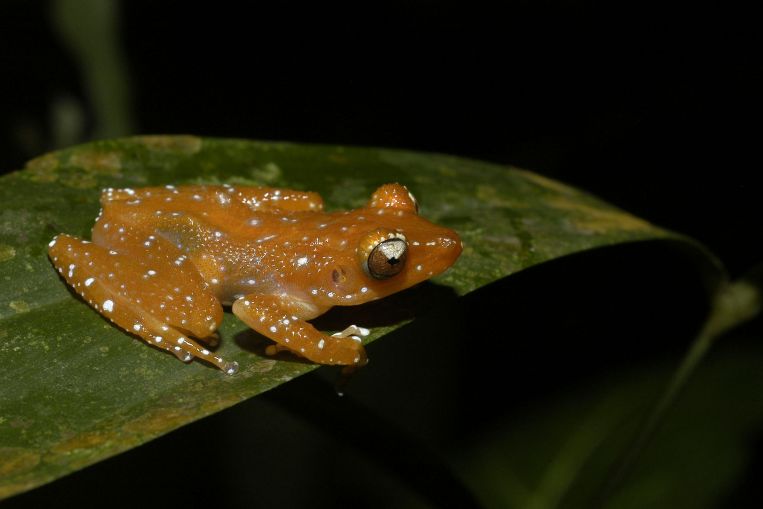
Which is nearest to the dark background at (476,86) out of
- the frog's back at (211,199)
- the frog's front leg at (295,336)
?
the frog's back at (211,199)

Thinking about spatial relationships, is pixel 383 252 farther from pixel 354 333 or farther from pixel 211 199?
pixel 211 199

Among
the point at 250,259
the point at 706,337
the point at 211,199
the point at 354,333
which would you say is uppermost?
the point at 211,199

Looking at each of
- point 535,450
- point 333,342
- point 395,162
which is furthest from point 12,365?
point 535,450

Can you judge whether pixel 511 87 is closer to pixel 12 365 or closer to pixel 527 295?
pixel 527 295

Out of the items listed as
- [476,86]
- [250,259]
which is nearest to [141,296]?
[250,259]

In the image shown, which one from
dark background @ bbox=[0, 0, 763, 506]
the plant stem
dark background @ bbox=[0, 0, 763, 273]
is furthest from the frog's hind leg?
dark background @ bbox=[0, 0, 763, 273]
